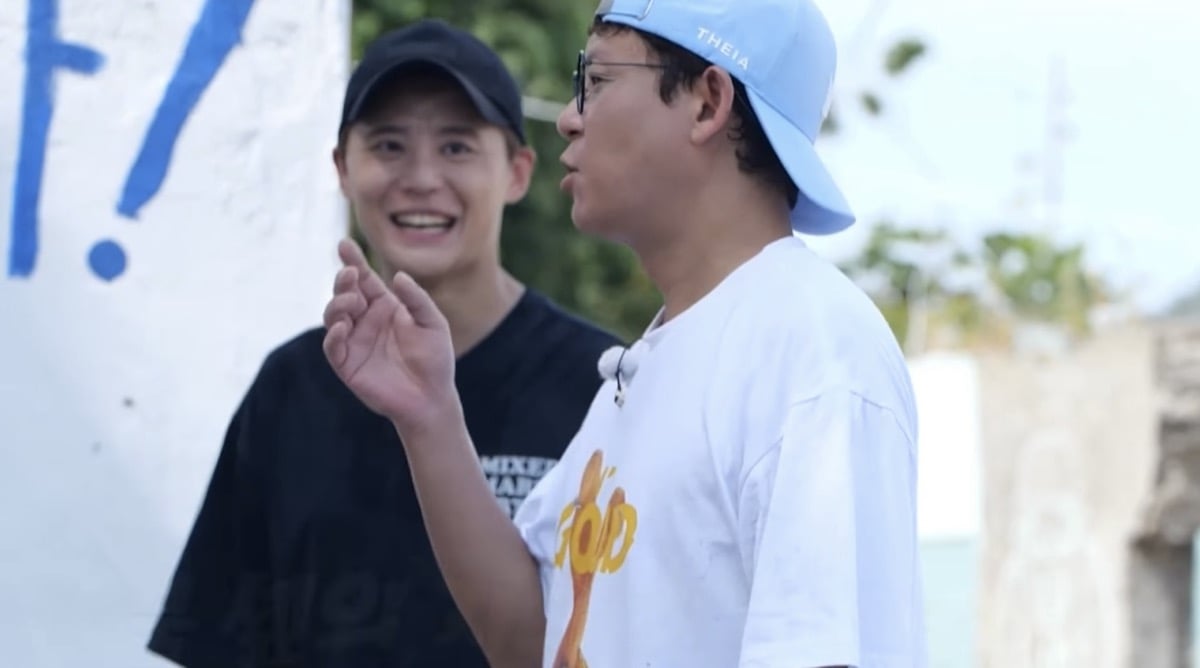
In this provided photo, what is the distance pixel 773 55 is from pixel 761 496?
19.2 inches

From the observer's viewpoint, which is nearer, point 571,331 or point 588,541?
point 588,541

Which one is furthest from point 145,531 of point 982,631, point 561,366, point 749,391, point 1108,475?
point 982,631

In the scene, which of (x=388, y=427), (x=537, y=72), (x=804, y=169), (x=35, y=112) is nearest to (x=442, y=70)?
(x=388, y=427)

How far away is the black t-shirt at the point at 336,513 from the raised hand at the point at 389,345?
0.47 m

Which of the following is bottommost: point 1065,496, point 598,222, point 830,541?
point 830,541

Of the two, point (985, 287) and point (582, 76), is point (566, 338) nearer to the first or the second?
point (582, 76)

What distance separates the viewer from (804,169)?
1.97 metres

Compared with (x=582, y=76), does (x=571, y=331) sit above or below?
below

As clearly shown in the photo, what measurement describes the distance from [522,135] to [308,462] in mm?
630

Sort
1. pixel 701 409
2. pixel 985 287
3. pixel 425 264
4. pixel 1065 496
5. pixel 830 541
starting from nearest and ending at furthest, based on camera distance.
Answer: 1. pixel 830 541
2. pixel 701 409
3. pixel 425 264
4. pixel 1065 496
5. pixel 985 287

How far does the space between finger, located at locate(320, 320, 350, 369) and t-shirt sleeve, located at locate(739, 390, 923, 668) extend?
59 centimetres

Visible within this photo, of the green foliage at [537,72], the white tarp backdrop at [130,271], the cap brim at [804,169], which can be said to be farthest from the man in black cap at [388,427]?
the green foliage at [537,72]

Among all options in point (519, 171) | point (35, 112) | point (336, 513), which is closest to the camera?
point (336, 513)

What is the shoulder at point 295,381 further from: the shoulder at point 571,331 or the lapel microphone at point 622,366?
the lapel microphone at point 622,366
